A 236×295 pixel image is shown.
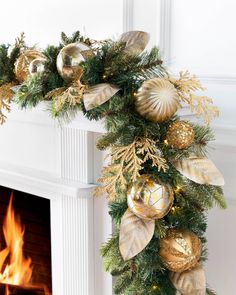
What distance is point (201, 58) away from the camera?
1.48 meters

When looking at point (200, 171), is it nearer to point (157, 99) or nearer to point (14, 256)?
point (157, 99)

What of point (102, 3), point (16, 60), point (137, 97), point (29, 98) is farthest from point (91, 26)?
point (137, 97)

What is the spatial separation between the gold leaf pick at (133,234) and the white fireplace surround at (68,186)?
0.84 feet

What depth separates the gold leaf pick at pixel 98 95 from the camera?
3.79 ft

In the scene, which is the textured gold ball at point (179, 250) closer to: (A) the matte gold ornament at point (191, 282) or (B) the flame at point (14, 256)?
(A) the matte gold ornament at point (191, 282)

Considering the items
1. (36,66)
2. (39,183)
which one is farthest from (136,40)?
(39,183)

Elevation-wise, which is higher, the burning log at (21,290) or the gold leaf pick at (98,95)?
the gold leaf pick at (98,95)

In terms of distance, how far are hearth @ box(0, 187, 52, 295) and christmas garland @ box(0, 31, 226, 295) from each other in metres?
0.47

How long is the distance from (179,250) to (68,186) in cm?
39

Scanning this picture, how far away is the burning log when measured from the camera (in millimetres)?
1770

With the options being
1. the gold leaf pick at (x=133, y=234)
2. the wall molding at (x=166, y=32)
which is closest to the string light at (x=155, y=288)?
the gold leaf pick at (x=133, y=234)

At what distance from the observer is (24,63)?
1.47m

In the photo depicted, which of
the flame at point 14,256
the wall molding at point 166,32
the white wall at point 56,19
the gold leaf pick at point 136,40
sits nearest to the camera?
the gold leaf pick at point 136,40

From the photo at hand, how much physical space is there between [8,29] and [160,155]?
Result: 3.62 ft
